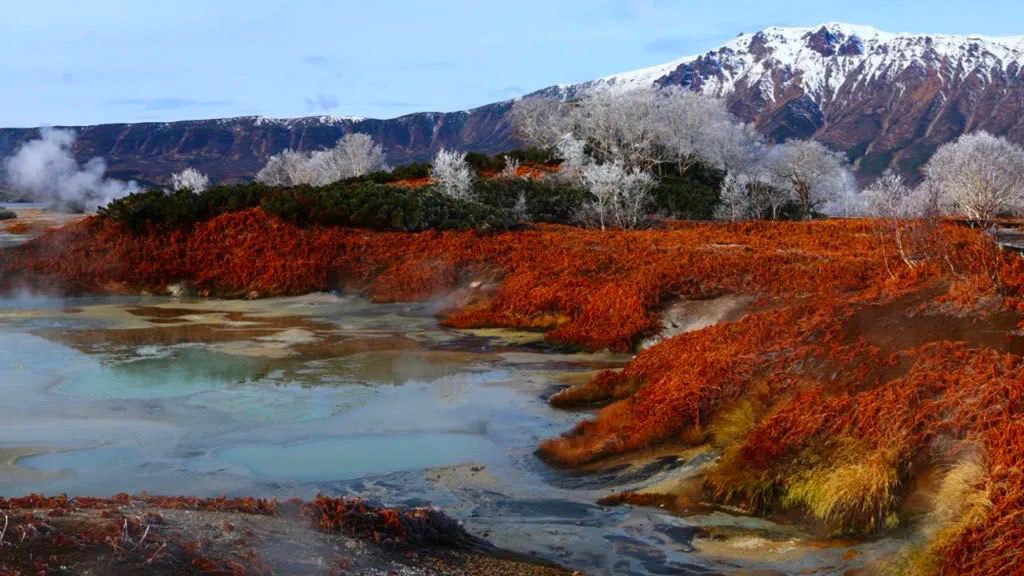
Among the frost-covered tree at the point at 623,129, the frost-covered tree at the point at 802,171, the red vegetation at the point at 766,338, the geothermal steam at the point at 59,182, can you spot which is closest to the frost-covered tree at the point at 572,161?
the frost-covered tree at the point at 623,129

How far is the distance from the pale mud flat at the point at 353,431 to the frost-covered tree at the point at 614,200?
15.3 metres

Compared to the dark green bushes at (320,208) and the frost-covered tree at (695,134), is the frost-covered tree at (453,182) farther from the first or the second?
the frost-covered tree at (695,134)

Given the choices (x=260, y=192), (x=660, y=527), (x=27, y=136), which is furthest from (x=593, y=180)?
(x=27, y=136)

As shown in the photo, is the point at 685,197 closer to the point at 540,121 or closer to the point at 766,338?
the point at 540,121

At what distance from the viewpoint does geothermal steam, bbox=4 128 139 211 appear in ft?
198

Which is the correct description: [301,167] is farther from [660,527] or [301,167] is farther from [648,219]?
[660,527]

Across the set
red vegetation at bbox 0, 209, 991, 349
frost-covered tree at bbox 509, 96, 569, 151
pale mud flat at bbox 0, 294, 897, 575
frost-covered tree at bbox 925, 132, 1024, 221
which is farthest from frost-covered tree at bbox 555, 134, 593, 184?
pale mud flat at bbox 0, 294, 897, 575

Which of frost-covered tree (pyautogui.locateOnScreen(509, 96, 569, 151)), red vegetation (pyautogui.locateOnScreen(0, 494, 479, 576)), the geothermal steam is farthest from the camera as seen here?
the geothermal steam

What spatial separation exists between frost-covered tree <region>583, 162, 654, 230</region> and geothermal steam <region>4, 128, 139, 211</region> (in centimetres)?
3594

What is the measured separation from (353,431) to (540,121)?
160ft

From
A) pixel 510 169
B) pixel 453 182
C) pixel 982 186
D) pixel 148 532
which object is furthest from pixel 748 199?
pixel 148 532

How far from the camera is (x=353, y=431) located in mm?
10617

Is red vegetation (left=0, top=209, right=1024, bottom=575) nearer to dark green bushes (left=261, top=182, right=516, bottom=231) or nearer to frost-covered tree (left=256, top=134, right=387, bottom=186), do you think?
dark green bushes (left=261, top=182, right=516, bottom=231)

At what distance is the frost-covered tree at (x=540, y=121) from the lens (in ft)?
176
